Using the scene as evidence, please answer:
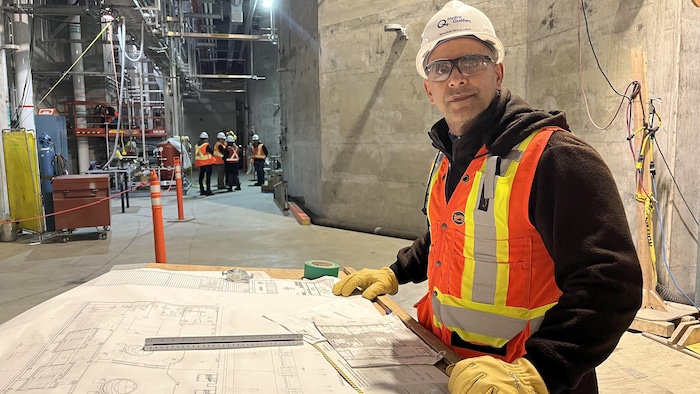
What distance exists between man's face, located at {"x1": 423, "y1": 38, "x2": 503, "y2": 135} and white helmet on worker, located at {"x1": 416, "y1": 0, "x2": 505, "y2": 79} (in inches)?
1.0

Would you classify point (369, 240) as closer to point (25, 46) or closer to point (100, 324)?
point (100, 324)

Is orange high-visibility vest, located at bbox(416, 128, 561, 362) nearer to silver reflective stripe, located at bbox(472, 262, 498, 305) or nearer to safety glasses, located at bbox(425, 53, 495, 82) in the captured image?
silver reflective stripe, located at bbox(472, 262, 498, 305)

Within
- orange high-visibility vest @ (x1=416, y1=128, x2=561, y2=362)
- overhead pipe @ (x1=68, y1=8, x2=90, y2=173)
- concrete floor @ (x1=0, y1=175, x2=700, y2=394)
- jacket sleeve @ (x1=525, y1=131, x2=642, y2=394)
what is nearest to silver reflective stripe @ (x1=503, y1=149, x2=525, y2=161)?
orange high-visibility vest @ (x1=416, y1=128, x2=561, y2=362)

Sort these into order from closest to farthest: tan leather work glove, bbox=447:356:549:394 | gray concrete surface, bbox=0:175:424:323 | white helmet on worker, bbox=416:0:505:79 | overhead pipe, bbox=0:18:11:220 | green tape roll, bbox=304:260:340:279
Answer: tan leather work glove, bbox=447:356:549:394 → white helmet on worker, bbox=416:0:505:79 → green tape roll, bbox=304:260:340:279 → gray concrete surface, bbox=0:175:424:323 → overhead pipe, bbox=0:18:11:220

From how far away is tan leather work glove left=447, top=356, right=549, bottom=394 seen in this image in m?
1.12

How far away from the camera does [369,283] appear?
6.98 feet

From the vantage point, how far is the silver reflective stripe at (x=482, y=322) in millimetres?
1411

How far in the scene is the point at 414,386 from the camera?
1293 mm

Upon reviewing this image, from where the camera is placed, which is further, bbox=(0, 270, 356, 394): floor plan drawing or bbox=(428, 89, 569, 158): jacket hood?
bbox=(428, 89, 569, 158): jacket hood

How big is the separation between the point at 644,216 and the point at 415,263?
306cm

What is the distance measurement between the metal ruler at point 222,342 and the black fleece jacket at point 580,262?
29.6 inches

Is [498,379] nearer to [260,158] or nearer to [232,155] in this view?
[232,155]

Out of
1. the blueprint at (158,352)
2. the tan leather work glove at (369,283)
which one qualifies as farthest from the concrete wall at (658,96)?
the blueprint at (158,352)

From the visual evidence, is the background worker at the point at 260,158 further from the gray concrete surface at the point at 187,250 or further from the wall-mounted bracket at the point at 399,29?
the wall-mounted bracket at the point at 399,29
